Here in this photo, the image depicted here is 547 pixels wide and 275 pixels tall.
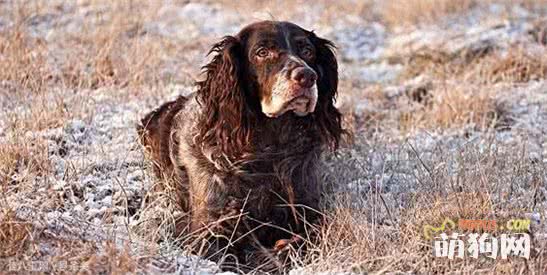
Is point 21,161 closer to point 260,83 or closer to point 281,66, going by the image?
point 260,83

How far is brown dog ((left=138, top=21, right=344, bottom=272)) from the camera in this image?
4.56m

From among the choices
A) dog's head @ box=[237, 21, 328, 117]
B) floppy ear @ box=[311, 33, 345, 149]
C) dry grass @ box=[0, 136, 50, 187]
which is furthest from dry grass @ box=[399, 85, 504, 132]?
dry grass @ box=[0, 136, 50, 187]

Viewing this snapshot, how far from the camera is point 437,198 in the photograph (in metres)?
4.50

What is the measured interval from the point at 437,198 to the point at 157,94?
318 centimetres

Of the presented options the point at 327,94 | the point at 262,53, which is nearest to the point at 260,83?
the point at 262,53

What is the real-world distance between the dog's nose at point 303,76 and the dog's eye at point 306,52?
384 millimetres

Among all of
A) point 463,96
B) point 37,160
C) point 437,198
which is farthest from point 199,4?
point 437,198

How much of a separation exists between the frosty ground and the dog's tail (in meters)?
0.08

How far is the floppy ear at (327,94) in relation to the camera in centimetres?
485

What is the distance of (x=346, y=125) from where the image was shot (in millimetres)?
6613

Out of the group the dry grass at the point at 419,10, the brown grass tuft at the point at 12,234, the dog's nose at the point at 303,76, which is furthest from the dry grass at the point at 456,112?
the dry grass at the point at 419,10

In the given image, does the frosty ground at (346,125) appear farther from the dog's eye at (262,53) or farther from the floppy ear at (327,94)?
the dog's eye at (262,53)

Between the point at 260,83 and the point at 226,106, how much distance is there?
226 millimetres

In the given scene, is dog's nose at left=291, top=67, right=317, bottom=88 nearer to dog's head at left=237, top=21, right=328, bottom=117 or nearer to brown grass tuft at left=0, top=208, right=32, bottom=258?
dog's head at left=237, top=21, right=328, bottom=117
